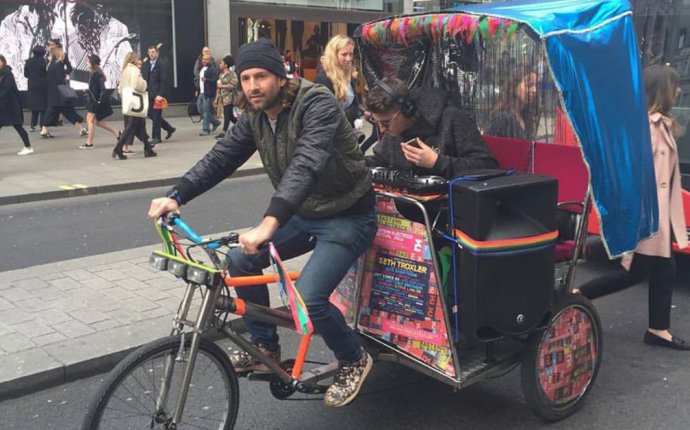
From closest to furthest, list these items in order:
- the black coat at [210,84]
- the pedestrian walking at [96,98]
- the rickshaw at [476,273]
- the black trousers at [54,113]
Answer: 1. the rickshaw at [476,273]
2. the pedestrian walking at [96,98]
3. the black trousers at [54,113]
4. the black coat at [210,84]

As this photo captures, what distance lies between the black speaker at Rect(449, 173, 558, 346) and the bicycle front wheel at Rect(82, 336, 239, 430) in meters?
1.07

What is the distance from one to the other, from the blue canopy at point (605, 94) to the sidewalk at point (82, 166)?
7.37 metres

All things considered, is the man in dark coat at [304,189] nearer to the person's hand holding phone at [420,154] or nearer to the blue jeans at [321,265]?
the blue jeans at [321,265]

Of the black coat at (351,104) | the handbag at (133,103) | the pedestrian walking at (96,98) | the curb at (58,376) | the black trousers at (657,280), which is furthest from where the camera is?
the pedestrian walking at (96,98)

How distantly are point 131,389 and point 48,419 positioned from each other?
1.13m

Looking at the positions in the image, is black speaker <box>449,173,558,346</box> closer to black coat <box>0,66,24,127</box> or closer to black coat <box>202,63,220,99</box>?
black coat <box>0,66,24,127</box>

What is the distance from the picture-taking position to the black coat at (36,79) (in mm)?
14094

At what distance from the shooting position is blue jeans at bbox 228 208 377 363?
319 centimetres

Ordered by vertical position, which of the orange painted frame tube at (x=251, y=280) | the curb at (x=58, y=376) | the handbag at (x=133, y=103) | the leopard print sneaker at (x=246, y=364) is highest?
the handbag at (x=133, y=103)

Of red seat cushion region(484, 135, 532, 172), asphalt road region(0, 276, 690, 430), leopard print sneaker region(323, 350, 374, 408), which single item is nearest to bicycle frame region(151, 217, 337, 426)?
leopard print sneaker region(323, 350, 374, 408)

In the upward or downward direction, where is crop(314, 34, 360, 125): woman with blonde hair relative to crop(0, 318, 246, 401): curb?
upward

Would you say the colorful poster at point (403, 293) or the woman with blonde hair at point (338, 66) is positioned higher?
the woman with blonde hair at point (338, 66)

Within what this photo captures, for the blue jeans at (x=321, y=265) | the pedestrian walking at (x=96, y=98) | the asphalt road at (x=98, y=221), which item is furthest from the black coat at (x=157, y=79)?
the blue jeans at (x=321, y=265)

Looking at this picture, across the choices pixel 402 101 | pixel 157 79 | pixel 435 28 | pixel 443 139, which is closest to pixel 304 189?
pixel 402 101
